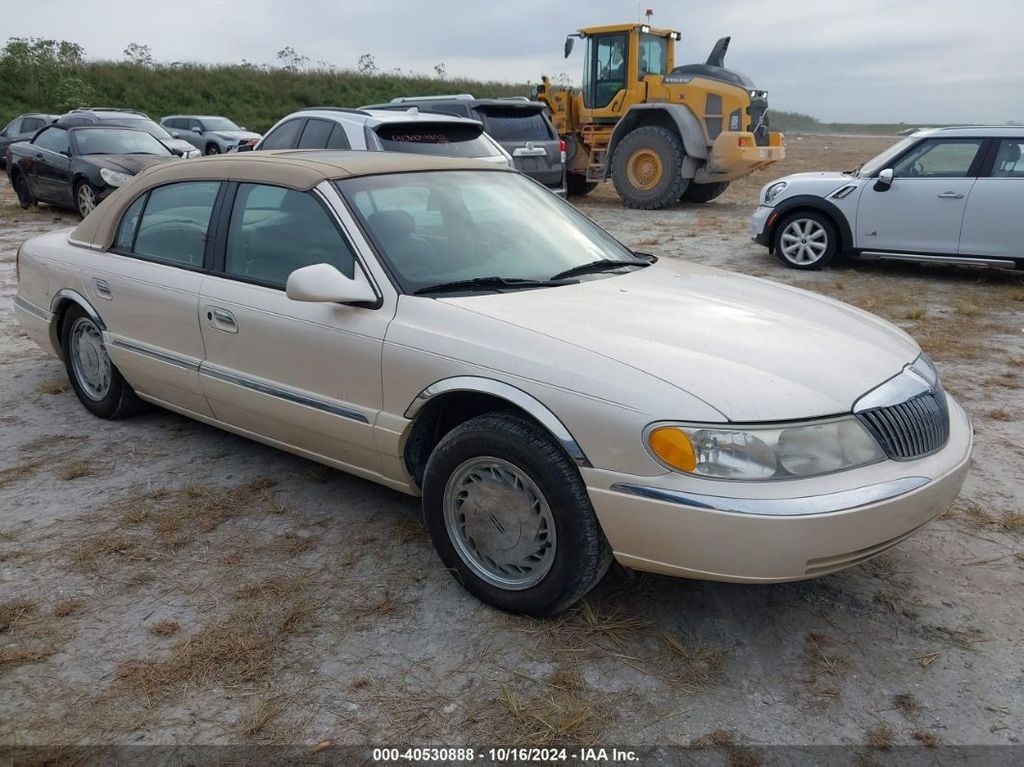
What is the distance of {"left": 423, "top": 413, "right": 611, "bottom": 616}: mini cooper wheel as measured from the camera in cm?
275

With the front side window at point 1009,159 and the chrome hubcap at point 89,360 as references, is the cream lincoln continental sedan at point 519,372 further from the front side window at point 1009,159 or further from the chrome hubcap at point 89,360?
the front side window at point 1009,159

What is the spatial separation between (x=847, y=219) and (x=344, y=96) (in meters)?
39.5

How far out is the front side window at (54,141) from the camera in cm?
1349

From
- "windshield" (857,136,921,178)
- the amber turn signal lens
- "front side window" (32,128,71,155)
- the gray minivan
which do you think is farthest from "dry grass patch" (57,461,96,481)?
"front side window" (32,128,71,155)

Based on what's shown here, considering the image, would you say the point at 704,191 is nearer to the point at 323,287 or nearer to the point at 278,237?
the point at 278,237

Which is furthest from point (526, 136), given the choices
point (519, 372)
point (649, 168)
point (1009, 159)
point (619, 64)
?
point (519, 372)

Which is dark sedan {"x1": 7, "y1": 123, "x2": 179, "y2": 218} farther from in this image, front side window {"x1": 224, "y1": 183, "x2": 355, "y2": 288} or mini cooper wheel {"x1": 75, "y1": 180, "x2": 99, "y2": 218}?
front side window {"x1": 224, "y1": 183, "x2": 355, "y2": 288}

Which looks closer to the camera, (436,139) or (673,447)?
(673,447)

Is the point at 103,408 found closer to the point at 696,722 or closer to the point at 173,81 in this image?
the point at 696,722

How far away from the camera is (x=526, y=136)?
501 inches

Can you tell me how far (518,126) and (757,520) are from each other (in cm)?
1108

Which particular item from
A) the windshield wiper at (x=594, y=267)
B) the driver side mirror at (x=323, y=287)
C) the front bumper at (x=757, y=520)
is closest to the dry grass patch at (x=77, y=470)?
the driver side mirror at (x=323, y=287)

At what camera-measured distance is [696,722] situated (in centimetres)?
250

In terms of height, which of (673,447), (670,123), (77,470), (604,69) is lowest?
(77,470)
